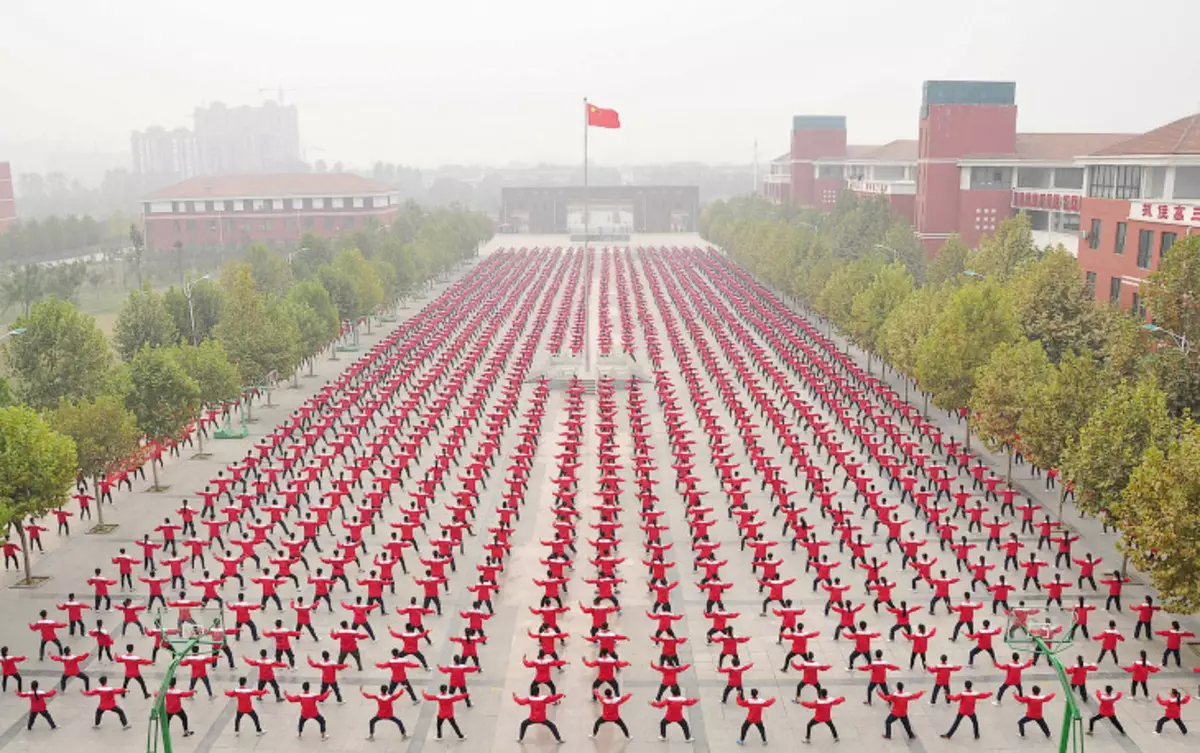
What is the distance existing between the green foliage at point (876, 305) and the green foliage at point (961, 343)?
24.5 feet

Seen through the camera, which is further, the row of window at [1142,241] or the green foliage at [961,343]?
the row of window at [1142,241]

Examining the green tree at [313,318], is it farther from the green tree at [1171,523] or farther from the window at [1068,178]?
the window at [1068,178]

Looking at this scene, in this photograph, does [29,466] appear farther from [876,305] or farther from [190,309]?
[876,305]

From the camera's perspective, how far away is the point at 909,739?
46.2 ft

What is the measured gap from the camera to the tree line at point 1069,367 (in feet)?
52.5

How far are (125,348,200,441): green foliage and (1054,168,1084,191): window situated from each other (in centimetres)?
4369

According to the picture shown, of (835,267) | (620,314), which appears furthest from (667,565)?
(620,314)

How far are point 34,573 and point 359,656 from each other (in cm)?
833

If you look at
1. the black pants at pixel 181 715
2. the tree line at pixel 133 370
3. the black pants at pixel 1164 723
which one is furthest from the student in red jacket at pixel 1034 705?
the tree line at pixel 133 370

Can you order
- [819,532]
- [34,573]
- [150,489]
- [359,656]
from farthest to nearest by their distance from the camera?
[150,489] < [819,532] < [34,573] < [359,656]

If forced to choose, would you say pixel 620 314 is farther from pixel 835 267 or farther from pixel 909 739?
pixel 909 739

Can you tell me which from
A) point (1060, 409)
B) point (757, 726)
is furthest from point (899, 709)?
point (1060, 409)

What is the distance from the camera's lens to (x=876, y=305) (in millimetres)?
36812

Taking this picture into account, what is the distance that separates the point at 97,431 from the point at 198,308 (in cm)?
1530
